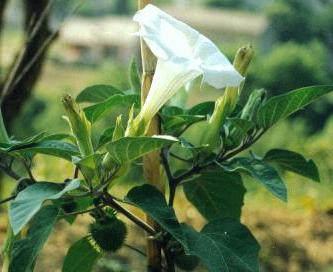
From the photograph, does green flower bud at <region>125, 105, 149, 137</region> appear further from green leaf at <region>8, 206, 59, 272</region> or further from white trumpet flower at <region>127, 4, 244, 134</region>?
green leaf at <region>8, 206, 59, 272</region>

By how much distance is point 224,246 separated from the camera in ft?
2.54

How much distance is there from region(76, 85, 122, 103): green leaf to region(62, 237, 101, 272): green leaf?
187 mm

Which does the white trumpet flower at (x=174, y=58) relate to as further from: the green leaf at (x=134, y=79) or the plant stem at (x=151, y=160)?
the green leaf at (x=134, y=79)

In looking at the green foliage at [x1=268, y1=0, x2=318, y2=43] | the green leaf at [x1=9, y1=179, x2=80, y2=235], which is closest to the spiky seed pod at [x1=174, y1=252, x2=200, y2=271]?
the green leaf at [x1=9, y1=179, x2=80, y2=235]

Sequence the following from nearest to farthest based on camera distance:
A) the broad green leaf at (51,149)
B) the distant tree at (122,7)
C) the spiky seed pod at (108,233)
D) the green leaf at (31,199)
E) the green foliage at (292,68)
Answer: the green leaf at (31,199)
the broad green leaf at (51,149)
the spiky seed pod at (108,233)
the green foliage at (292,68)
the distant tree at (122,7)

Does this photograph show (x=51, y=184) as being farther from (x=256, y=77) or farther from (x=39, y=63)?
(x=256, y=77)

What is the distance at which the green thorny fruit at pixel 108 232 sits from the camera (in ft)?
2.70

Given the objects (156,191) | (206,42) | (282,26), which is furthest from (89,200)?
(282,26)

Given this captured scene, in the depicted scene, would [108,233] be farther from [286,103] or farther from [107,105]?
[286,103]

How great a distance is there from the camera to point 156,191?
75 centimetres

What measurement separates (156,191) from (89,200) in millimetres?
103

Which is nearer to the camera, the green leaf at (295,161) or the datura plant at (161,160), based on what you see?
the datura plant at (161,160)

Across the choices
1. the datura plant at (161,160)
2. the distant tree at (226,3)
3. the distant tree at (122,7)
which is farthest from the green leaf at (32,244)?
the distant tree at (122,7)

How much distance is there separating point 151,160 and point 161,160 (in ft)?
0.17
